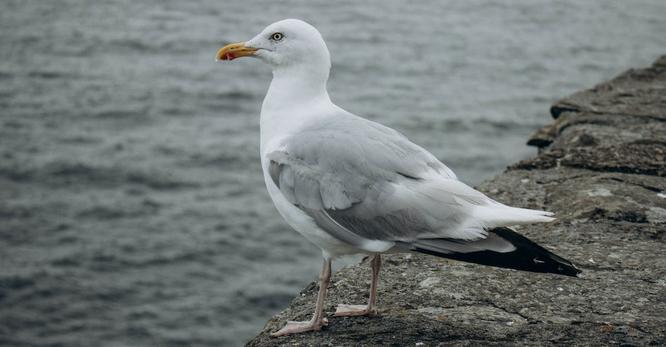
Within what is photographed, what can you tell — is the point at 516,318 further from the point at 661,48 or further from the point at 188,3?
the point at 188,3

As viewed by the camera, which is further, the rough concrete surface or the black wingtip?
the rough concrete surface

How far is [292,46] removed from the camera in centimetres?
375

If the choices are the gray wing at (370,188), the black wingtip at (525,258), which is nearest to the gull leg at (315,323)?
the gray wing at (370,188)

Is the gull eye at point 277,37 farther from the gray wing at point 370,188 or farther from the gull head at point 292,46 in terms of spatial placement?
the gray wing at point 370,188

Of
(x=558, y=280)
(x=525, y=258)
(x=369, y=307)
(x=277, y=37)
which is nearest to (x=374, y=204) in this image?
(x=369, y=307)

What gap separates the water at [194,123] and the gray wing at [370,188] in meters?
3.92

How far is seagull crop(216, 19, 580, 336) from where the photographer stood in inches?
118

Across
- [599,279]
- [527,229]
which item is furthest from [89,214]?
[599,279]

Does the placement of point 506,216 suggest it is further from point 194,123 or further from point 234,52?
point 194,123

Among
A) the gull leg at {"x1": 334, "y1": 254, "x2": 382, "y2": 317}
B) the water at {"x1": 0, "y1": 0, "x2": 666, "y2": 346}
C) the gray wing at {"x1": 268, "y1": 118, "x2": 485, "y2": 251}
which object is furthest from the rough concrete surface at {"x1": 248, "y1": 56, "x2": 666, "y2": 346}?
the water at {"x1": 0, "y1": 0, "x2": 666, "y2": 346}

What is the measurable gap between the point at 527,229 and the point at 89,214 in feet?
18.5

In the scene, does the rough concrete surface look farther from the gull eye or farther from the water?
the water

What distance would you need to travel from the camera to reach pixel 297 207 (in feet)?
10.9

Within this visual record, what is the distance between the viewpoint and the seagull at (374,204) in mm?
3002
